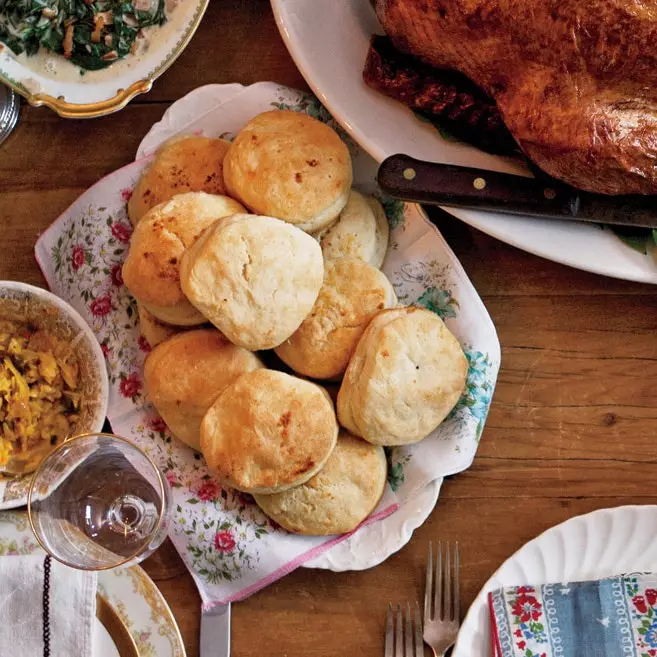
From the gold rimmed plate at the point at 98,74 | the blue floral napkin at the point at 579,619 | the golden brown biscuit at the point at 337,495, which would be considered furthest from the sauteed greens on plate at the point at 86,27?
the blue floral napkin at the point at 579,619

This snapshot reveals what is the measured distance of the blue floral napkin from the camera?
1428 mm

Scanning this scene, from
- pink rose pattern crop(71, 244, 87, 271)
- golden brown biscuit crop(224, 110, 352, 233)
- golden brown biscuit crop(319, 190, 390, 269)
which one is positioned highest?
golden brown biscuit crop(224, 110, 352, 233)

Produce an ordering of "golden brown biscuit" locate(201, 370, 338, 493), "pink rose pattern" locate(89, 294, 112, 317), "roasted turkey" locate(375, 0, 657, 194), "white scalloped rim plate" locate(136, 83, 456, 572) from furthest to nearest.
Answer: "pink rose pattern" locate(89, 294, 112, 317) → "white scalloped rim plate" locate(136, 83, 456, 572) → "golden brown biscuit" locate(201, 370, 338, 493) → "roasted turkey" locate(375, 0, 657, 194)

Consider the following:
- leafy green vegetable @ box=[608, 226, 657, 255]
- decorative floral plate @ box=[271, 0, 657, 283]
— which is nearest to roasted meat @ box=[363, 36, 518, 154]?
decorative floral plate @ box=[271, 0, 657, 283]

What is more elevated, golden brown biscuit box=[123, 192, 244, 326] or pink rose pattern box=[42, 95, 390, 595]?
golden brown biscuit box=[123, 192, 244, 326]

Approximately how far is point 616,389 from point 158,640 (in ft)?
3.20

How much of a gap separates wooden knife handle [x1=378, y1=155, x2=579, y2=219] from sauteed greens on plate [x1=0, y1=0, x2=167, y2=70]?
0.57m

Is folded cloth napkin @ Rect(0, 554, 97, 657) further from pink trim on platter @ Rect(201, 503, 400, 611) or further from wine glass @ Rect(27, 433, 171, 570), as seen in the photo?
pink trim on platter @ Rect(201, 503, 400, 611)

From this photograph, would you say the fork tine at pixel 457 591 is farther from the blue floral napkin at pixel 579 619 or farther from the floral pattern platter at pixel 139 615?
the floral pattern platter at pixel 139 615

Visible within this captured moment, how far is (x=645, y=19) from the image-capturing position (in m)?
1.25

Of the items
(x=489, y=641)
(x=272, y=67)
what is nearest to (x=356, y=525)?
(x=489, y=641)

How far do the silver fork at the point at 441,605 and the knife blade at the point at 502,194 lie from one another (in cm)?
64

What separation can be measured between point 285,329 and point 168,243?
0.25 metres

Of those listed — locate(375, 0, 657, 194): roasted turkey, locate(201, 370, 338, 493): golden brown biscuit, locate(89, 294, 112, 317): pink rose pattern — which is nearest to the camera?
locate(375, 0, 657, 194): roasted turkey
